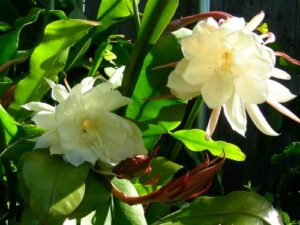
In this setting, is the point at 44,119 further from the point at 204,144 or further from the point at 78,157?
the point at 204,144

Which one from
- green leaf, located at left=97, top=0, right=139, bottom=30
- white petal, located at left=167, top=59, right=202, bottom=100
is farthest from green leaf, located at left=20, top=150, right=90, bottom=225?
green leaf, located at left=97, top=0, right=139, bottom=30

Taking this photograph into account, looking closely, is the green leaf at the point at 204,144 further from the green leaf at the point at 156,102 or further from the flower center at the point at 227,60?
the flower center at the point at 227,60

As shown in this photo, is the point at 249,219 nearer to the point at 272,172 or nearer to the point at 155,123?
the point at 155,123

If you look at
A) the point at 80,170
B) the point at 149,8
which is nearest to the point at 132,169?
the point at 80,170

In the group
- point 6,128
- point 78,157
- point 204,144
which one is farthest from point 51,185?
point 204,144

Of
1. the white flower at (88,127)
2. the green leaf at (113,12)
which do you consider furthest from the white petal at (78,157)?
the green leaf at (113,12)

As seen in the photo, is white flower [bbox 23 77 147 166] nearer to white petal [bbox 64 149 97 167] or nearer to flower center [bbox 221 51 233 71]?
white petal [bbox 64 149 97 167]
